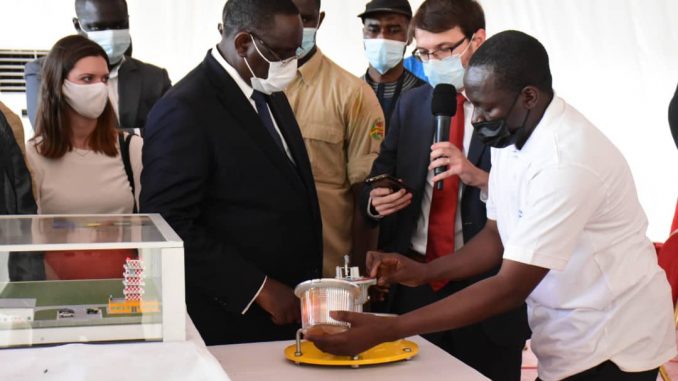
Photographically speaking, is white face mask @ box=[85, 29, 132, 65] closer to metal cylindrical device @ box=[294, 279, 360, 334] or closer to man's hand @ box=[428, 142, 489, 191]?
man's hand @ box=[428, 142, 489, 191]

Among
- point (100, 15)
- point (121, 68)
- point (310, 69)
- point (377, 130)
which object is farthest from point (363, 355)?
point (100, 15)

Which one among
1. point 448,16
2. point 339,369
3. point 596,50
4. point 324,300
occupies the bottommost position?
point 339,369

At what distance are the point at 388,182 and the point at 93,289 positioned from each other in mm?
1036

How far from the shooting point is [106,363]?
162cm

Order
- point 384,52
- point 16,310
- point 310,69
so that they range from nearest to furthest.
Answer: point 16,310
point 310,69
point 384,52

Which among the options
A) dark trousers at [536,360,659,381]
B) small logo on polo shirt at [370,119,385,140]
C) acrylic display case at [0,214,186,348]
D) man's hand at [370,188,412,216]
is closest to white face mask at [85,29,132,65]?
small logo on polo shirt at [370,119,385,140]

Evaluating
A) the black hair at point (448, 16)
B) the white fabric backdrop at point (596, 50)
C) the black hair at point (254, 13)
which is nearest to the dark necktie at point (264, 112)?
the black hair at point (254, 13)

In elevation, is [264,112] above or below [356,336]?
above

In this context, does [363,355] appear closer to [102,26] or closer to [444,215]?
[444,215]

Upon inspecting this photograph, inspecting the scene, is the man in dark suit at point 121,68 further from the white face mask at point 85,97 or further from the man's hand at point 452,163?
the man's hand at point 452,163

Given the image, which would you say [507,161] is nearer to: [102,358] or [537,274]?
[537,274]

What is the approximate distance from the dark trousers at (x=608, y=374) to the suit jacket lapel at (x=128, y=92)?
83.5 inches

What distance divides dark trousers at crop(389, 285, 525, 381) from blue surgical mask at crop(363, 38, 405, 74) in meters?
1.73

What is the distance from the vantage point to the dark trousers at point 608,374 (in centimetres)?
199
